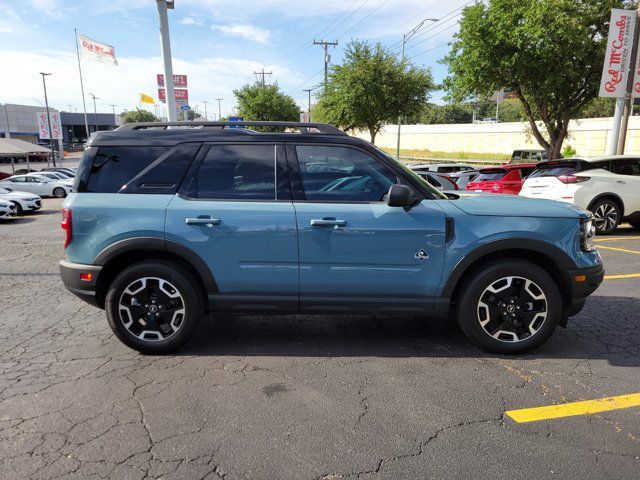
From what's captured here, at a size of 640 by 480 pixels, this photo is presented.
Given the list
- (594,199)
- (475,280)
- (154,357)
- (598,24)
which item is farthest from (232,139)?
(598,24)

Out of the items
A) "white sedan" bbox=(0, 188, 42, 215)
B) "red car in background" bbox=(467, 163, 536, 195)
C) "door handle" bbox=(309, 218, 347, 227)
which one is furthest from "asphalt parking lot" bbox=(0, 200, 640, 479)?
"white sedan" bbox=(0, 188, 42, 215)

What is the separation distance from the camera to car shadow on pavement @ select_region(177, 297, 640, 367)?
3908mm

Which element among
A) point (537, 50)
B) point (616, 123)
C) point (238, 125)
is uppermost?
point (537, 50)

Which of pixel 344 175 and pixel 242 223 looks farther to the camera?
pixel 344 175

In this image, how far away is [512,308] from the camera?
12.3ft

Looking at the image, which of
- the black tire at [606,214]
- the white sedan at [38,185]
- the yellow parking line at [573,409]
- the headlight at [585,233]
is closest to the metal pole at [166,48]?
the black tire at [606,214]

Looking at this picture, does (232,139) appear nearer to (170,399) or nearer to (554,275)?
(170,399)

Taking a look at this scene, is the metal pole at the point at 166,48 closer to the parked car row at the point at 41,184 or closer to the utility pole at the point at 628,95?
the parked car row at the point at 41,184

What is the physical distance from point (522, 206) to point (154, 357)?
11.1 ft

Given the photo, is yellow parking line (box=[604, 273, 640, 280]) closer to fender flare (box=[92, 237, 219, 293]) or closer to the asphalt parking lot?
the asphalt parking lot

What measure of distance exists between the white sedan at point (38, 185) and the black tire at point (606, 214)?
24.0 meters

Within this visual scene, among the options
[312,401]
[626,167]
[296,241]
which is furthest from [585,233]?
[626,167]

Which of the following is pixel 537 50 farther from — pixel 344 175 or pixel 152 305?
pixel 152 305

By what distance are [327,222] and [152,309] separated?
167 cm
